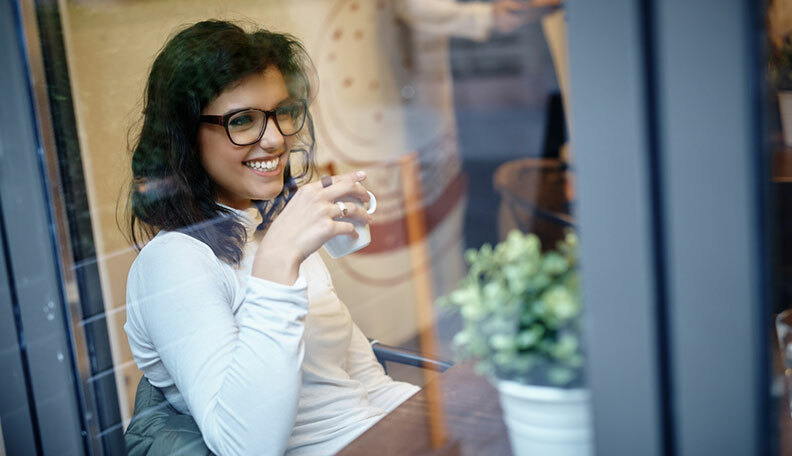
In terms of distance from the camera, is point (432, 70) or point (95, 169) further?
point (95, 169)

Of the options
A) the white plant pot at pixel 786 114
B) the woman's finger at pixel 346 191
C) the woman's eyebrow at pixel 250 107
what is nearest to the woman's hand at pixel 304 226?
the woman's finger at pixel 346 191

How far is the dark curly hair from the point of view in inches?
37.6

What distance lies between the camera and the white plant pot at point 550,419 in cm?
66

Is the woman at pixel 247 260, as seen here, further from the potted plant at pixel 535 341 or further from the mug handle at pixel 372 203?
the potted plant at pixel 535 341

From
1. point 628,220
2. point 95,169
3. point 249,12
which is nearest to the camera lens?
point 628,220

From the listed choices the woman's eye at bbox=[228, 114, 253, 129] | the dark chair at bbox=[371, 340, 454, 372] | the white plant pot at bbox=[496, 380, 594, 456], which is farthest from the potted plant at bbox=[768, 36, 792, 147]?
the woman's eye at bbox=[228, 114, 253, 129]

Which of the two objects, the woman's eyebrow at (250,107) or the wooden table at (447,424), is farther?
the woman's eyebrow at (250,107)

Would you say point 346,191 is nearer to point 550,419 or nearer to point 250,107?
point 250,107

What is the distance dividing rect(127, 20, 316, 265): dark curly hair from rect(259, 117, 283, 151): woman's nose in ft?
0.08

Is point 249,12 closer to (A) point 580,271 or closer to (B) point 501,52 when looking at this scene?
(B) point 501,52

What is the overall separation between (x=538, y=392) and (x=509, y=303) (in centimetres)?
9

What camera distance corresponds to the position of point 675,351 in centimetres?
60

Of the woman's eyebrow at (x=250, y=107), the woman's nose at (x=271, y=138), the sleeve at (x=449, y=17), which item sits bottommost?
the woman's nose at (x=271, y=138)

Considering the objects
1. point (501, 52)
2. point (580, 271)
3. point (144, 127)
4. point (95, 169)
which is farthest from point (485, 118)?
point (95, 169)
